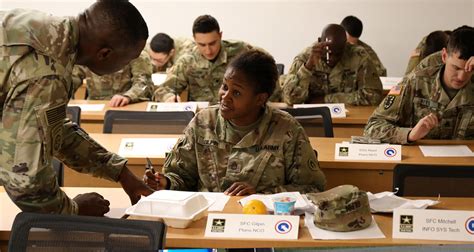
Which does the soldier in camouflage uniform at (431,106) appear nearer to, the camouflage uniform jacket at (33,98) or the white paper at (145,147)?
the white paper at (145,147)

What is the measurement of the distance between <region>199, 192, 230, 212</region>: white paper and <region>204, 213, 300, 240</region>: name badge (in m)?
0.21

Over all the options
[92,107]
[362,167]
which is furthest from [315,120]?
[92,107]

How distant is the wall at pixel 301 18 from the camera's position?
9453 mm

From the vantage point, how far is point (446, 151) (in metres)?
3.83

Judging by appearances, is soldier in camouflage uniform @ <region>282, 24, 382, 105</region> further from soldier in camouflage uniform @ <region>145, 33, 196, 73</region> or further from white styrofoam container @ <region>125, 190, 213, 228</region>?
white styrofoam container @ <region>125, 190, 213, 228</region>

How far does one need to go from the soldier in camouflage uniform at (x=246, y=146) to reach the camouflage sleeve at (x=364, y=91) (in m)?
2.41

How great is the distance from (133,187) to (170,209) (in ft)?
0.91

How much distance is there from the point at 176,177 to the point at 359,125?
7.23ft

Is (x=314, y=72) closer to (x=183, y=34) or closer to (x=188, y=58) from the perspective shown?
(x=188, y=58)

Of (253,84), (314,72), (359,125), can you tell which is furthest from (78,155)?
(314,72)

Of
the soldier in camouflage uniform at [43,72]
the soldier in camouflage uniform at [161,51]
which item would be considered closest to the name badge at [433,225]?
the soldier in camouflage uniform at [43,72]

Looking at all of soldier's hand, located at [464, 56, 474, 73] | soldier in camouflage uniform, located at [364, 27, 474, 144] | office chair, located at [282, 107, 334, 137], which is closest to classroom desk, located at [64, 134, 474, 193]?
soldier in camouflage uniform, located at [364, 27, 474, 144]

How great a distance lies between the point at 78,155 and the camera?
8.75 ft

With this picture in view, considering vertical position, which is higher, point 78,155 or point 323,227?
point 78,155
